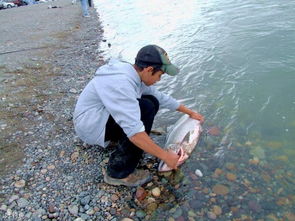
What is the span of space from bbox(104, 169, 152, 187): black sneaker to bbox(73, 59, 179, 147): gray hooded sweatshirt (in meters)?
0.46

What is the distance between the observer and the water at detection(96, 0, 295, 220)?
4141 mm

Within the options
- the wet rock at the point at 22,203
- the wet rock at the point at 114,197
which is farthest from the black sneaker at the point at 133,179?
the wet rock at the point at 22,203

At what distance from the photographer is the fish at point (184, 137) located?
388 cm

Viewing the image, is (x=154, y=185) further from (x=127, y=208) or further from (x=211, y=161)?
(x=211, y=161)

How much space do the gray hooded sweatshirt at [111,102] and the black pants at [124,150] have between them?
118 mm

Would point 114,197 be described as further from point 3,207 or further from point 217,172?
point 217,172

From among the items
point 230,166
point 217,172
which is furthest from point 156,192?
point 230,166

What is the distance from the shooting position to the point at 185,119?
438 cm

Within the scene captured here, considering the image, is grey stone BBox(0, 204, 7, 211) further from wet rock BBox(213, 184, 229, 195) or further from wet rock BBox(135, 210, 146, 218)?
wet rock BBox(213, 184, 229, 195)

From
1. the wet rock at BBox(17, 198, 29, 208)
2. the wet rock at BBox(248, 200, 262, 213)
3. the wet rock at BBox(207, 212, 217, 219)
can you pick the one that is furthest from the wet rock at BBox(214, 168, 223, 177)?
the wet rock at BBox(17, 198, 29, 208)

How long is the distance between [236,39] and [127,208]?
7.11 m

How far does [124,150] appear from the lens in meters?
3.31

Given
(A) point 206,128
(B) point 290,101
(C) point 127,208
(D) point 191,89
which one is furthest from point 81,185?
(B) point 290,101

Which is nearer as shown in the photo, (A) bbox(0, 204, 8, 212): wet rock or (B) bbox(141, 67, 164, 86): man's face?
(B) bbox(141, 67, 164, 86): man's face
